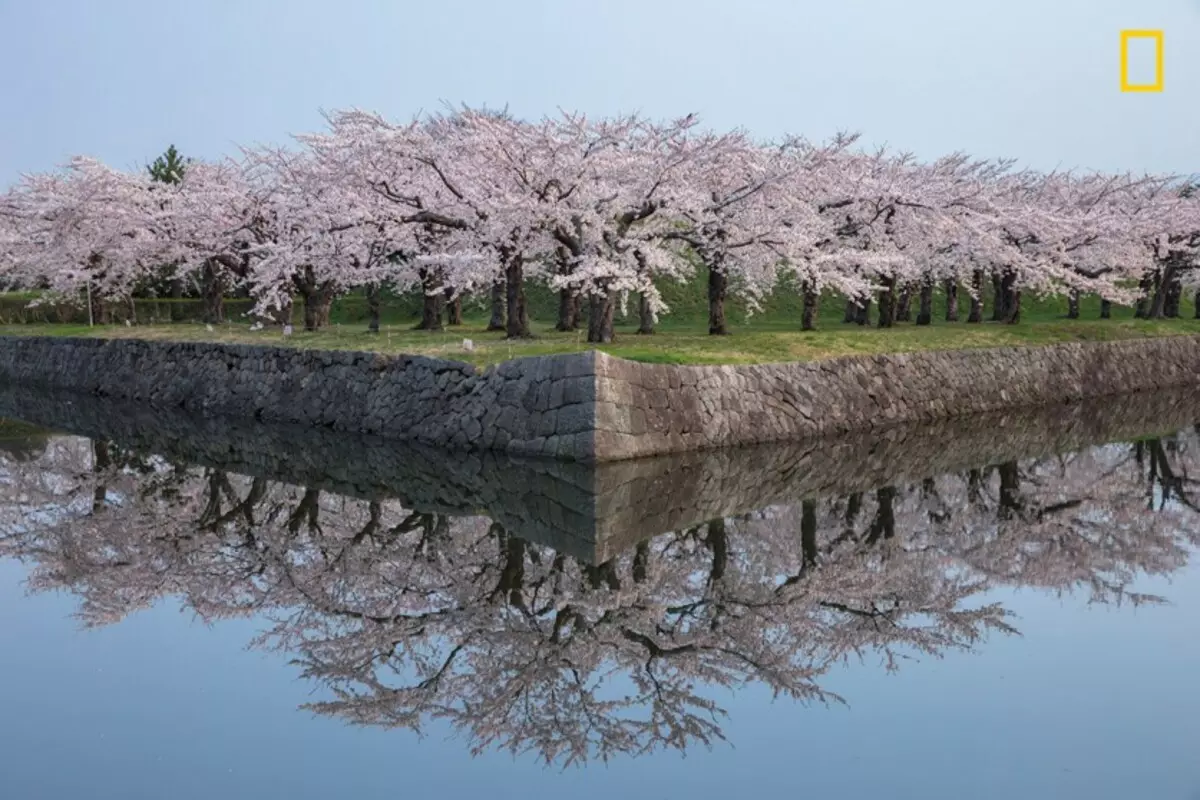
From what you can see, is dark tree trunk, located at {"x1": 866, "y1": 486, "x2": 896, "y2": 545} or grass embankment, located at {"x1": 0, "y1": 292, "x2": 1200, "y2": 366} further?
grass embankment, located at {"x1": 0, "y1": 292, "x2": 1200, "y2": 366}

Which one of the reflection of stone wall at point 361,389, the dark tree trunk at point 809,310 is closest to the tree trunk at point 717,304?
the dark tree trunk at point 809,310

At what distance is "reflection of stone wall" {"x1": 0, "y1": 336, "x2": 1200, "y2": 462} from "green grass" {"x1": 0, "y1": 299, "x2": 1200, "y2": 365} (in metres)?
0.60

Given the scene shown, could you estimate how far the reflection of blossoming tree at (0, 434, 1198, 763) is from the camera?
7.27 meters

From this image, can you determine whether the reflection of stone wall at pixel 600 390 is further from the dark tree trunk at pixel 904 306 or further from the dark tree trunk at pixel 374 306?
the dark tree trunk at pixel 904 306

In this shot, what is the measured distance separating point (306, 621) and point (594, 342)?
11.6 metres

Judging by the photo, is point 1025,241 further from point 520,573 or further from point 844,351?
point 520,573

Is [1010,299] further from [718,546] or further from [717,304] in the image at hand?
[718,546]

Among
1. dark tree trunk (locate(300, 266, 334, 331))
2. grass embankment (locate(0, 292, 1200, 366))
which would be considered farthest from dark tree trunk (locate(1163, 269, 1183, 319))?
dark tree trunk (locate(300, 266, 334, 331))

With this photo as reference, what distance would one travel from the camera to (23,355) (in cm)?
3041

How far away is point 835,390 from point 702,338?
3615mm

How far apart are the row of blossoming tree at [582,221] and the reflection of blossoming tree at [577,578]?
711 cm

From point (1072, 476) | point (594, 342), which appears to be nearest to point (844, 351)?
point (594, 342)

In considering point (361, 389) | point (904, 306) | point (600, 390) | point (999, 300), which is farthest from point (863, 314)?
point (600, 390)

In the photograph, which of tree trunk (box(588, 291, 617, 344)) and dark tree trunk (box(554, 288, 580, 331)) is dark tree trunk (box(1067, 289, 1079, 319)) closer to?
dark tree trunk (box(554, 288, 580, 331))
